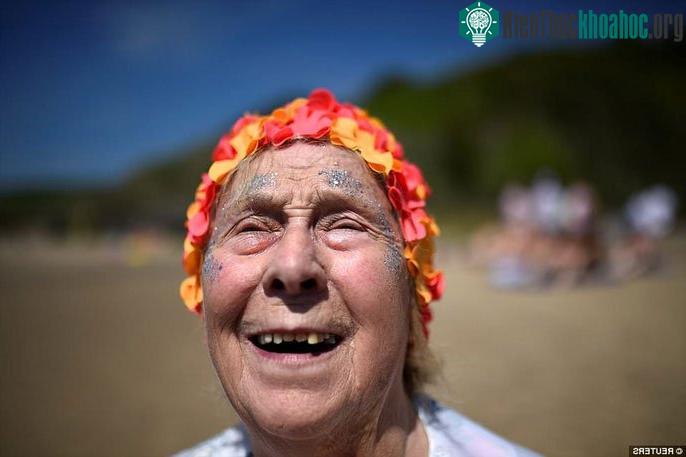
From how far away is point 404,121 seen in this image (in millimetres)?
36750

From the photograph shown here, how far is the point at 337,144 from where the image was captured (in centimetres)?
197

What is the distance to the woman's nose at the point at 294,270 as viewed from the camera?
5.12 ft

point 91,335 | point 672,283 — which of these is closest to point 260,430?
point 91,335

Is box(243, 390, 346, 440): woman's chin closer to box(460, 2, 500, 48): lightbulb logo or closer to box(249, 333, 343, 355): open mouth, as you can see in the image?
box(249, 333, 343, 355): open mouth

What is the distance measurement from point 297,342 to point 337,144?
0.86 metres

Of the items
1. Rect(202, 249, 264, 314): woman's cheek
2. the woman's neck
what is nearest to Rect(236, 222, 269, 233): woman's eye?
Rect(202, 249, 264, 314): woman's cheek

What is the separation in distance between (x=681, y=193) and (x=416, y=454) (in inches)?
1254

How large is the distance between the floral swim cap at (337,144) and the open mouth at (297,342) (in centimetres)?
53

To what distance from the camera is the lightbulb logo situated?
3.81 m

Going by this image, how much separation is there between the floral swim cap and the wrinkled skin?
63mm

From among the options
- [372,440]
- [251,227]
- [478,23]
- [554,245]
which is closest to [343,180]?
[251,227]

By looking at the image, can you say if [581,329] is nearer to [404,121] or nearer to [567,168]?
[567,168]

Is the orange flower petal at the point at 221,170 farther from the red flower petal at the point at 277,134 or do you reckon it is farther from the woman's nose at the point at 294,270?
the woman's nose at the point at 294,270

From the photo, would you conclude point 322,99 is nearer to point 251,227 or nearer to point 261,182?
point 261,182
